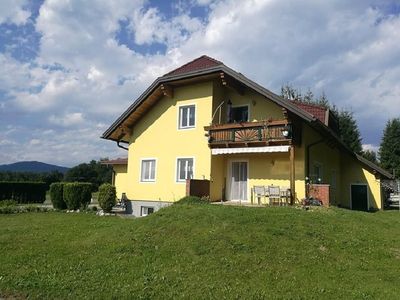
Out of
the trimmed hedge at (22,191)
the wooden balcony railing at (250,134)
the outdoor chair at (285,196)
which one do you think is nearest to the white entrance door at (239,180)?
the wooden balcony railing at (250,134)

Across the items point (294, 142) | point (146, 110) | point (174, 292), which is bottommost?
point (174, 292)

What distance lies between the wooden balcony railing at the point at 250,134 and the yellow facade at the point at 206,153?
3.21ft

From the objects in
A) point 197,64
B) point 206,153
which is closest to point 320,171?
point 206,153

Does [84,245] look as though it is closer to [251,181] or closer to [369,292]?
[369,292]

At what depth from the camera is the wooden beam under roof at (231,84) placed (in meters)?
20.2

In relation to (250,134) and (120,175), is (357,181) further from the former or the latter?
(120,175)

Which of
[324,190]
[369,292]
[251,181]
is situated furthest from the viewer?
[251,181]

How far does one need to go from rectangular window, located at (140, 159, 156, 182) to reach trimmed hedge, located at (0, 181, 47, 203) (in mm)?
16123

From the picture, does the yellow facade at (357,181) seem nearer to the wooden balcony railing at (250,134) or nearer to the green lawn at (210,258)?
the wooden balcony railing at (250,134)

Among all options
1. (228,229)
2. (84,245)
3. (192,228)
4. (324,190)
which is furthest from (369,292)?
(324,190)

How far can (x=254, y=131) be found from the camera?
1919cm

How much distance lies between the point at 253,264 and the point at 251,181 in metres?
11.5

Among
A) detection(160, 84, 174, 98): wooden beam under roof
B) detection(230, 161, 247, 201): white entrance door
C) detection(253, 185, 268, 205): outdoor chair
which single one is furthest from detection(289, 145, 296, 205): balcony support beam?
detection(160, 84, 174, 98): wooden beam under roof

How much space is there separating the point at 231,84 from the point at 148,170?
24.2ft
